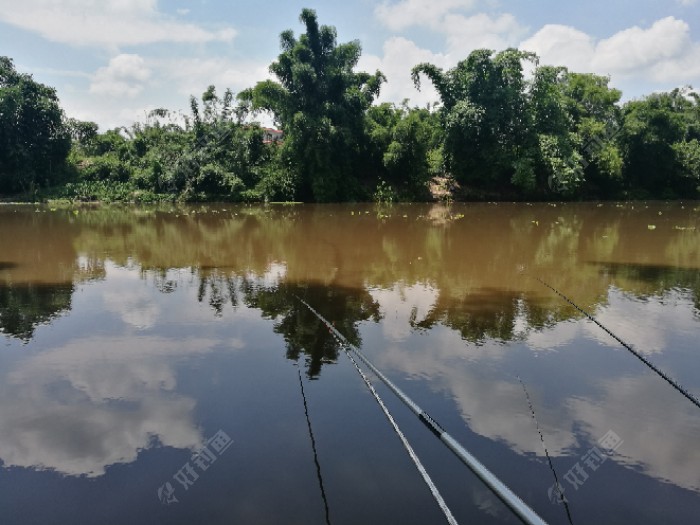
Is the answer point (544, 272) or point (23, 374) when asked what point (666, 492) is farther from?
point (544, 272)

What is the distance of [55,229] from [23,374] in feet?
43.0

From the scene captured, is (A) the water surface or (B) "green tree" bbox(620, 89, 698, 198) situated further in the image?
(B) "green tree" bbox(620, 89, 698, 198)

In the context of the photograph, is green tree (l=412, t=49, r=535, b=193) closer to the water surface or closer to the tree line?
the tree line

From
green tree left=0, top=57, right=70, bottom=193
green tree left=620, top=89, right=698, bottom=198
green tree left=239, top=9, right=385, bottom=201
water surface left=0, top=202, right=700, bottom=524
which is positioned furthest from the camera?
green tree left=0, top=57, right=70, bottom=193

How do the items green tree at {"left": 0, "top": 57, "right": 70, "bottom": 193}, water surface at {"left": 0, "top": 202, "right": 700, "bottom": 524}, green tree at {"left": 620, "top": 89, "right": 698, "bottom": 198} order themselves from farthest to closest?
1. green tree at {"left": 0, "top": 57, "right": 70, "bottom": 193}
2. green tree at {"left": 620, "top": 89, "right": 698, "bottom": 198}
3. water surface at {"left": 0, "top": 202, "right": 700, "bottom": 524}

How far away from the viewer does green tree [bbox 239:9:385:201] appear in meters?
26.0

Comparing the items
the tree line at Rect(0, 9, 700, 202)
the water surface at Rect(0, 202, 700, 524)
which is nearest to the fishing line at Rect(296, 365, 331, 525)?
the water surface at Rect(0, 202, 700, 524)

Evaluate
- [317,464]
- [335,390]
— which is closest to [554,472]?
[317,464]

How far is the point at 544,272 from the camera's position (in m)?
9.78

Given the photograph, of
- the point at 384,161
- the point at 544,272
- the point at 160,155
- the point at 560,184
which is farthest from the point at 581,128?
the point at 160,155

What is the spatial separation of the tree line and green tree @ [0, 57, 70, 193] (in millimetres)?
70

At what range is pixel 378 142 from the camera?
2878cm

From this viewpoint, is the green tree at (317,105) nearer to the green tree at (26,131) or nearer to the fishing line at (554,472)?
the green tree at (26,131)

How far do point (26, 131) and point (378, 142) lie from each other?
22.0m
